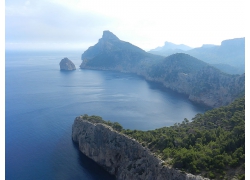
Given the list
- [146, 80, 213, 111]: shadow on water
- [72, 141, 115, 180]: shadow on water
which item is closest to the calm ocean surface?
[72, 141, 115, 180]: shadow on water

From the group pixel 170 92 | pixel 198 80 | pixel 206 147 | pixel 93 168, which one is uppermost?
pixel 198 80

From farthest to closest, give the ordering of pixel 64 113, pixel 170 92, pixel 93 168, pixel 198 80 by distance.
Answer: pixel 170 92
pixel 198 80
pixel 64 113
pixel 93 168

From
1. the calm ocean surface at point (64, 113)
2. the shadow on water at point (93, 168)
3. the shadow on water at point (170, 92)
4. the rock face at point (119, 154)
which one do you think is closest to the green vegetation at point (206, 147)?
the rock face at point (119, 154)

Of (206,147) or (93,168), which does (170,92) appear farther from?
(206,147)

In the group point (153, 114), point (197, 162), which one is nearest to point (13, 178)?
point (197, 162)

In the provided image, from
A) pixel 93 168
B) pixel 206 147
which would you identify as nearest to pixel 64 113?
pixel 93 168

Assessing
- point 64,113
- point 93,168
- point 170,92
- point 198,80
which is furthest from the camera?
point 170,92

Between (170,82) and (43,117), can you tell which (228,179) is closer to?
(43,117)

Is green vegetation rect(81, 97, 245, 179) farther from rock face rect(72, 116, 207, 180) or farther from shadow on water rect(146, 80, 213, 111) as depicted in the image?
shadow on water rect(146, 80, 213, 111)

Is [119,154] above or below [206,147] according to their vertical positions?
below
